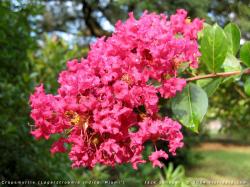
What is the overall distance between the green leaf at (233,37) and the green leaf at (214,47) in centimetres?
15

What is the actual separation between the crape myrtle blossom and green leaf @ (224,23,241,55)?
26 centimetres

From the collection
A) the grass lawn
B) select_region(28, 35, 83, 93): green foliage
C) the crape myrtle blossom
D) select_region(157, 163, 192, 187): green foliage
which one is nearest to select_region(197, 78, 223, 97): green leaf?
the crape myrtle blossom

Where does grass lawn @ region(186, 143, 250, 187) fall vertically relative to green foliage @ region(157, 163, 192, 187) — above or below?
below

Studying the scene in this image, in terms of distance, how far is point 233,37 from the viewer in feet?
4.70

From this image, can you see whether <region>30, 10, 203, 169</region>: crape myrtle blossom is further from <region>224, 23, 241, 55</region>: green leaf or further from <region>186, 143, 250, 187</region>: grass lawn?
<region>186, 143, 250, 187</region>: grass lawn

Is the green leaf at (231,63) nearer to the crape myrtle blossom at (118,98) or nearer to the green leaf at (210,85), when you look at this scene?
the green leaf at (210,85)

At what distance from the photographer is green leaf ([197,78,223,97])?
1301 millimetres

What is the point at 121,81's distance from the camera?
1.12 m

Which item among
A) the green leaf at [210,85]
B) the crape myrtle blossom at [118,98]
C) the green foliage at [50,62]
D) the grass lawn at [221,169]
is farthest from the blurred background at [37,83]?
the grass lawn at [221,169]

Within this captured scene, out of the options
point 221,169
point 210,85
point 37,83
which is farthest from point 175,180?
point 221,169

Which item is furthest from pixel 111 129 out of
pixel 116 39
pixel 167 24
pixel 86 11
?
pixel 86 11

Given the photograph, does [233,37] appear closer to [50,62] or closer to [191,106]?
[191,106]

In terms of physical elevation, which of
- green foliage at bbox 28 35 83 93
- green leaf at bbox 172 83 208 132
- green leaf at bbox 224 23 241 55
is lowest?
green leaf at bbox 172 83 208 132

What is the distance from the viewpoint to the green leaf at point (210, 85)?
130 centimetres
